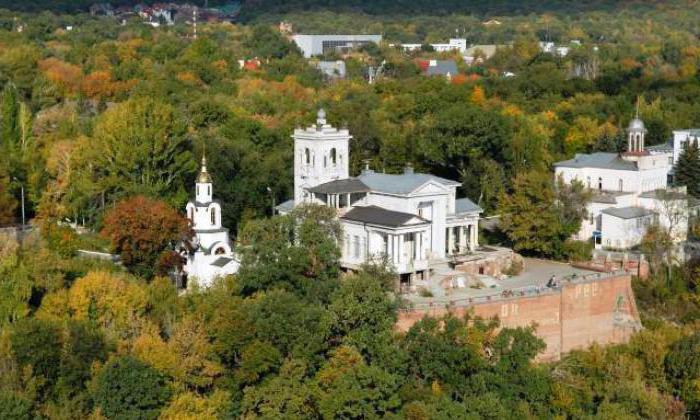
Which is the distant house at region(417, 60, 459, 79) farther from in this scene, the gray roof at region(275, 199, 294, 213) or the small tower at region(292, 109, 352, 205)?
the small tower at region(292, 109, 352, 205)

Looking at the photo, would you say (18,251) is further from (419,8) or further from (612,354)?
(419,8)

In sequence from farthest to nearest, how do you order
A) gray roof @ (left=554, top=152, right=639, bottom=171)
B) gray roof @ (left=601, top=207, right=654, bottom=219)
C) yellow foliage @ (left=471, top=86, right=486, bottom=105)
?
yellow foliage @ (left=471, top=86, right=486, bottom=105), gray roof @ (left=554, top=152, right=639, bottom=171), gray roof @ (left=601, top=207, right=654, bottom=219)

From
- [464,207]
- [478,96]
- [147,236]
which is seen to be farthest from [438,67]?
[147,236]

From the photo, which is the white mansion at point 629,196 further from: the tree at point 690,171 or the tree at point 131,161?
the tree at point 131,161

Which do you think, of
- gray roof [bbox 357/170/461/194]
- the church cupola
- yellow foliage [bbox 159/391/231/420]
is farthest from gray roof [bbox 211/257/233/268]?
yellow foliage [bbox 159/391/231/420]

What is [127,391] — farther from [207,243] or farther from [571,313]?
[571,313]

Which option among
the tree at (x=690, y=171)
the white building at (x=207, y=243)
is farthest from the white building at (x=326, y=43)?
the white building at (x=207, y=243)
